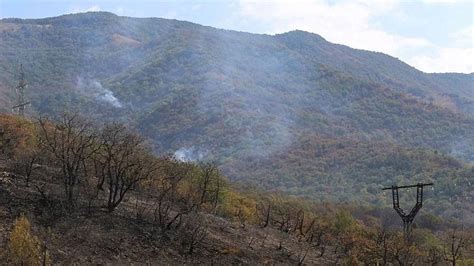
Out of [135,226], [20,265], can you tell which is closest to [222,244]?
[135,226]

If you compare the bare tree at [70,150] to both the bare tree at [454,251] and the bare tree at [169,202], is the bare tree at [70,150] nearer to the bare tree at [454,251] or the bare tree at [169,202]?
the bare tree at [169,202]

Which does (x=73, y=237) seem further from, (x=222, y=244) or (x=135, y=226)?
(x=222, y=244)

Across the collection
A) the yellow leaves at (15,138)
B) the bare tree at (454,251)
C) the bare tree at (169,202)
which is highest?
the yellow leaves at (15,138)

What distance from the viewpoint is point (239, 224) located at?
39.5 meters

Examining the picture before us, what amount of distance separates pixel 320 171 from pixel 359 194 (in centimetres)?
2014

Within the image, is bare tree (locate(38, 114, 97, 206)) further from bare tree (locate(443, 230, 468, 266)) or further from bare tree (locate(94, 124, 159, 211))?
bare tree (locate(443, 230, 468, 266))

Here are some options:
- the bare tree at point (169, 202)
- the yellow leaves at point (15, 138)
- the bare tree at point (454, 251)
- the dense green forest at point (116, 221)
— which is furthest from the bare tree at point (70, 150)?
the bare tree at point (454, 251)

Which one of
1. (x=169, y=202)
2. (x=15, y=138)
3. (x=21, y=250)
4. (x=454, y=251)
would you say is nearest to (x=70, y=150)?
(x=169, y=202)

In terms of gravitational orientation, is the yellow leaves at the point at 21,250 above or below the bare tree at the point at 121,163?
below

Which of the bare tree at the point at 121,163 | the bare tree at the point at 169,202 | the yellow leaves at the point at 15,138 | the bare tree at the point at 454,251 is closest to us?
the bare tree at the point at 121,163

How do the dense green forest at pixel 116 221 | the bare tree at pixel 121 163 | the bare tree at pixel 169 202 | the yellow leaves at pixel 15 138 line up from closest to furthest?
the dense green forest at pixel 116 221, the bare tree at pixel 121 163, the bare tree at pixel 169 202, the yellow leaves at pixel 15 138

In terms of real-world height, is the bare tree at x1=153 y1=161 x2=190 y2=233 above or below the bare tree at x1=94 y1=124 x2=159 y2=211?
below

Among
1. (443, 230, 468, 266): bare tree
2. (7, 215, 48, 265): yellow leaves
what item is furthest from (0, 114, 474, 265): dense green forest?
(443, 230, 468, 266): bare tree

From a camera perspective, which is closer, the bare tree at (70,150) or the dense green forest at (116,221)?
the dense green forest at (116,221)
